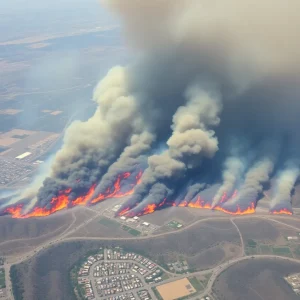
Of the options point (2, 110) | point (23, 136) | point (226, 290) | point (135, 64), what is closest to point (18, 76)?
point (2, 110)

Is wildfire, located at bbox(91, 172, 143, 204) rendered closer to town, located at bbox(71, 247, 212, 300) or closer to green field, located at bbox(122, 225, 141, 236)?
green field, located at bbox(122, 225, 141, 236)

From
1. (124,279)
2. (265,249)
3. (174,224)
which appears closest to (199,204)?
(174,224)

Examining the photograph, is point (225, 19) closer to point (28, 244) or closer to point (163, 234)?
point (163, 234)

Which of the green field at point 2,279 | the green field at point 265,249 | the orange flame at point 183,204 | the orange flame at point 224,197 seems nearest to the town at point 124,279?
the green field at point 2,279

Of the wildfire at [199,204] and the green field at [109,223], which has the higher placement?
the green field at [109,223]

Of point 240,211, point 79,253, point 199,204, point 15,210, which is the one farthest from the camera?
point 199,204

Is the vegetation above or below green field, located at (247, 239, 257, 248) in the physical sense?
above

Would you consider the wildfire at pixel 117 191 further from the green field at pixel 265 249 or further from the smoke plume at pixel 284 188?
the green field at pixel 265 249

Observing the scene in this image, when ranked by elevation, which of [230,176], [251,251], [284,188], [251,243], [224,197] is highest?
[230,176]

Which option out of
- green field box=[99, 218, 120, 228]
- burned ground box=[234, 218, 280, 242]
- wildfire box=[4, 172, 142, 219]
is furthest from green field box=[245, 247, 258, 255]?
wildfire box=[4, 172, 142, 219]

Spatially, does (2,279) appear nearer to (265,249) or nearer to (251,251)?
(251,251)

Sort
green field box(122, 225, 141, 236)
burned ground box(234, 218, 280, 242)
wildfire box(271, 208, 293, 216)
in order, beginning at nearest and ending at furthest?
burned ground box(234, 218, 280, 242), green field box(122, 225, 141, 236), wildfire box(271, 208, 293, 216)
